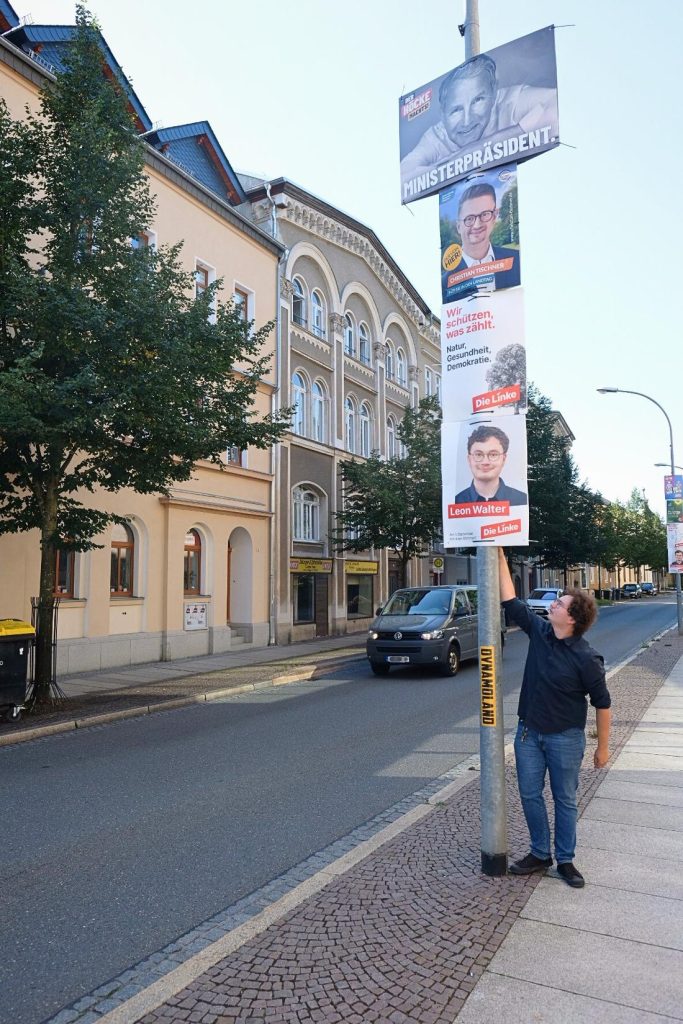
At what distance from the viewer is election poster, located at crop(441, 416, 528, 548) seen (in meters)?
4.41

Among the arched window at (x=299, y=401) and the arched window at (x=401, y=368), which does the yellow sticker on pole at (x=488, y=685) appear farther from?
the arched window at (x=401, y=368)

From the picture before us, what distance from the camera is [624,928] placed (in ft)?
12.2

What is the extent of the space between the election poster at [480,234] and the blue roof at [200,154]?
680 inches

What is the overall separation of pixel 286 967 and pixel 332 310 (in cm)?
2597

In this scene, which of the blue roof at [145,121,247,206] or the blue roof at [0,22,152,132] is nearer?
the blue roof at [0,22,152,132]

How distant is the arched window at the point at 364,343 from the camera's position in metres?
30.3

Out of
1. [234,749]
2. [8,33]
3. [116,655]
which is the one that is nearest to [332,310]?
[8,33]

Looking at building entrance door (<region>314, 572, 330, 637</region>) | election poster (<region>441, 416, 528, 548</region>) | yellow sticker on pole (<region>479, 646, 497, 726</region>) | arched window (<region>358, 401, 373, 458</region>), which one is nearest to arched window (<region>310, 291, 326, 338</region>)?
arched window (<region>358, 401, 373, 458</region>)

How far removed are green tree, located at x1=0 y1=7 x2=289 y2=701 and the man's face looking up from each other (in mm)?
6252

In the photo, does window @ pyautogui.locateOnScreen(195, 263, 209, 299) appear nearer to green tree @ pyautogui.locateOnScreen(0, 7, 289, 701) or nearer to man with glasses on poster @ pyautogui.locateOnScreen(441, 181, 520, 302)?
green tree @ pyautogui.locateOnScreen(0, 7, 289, 701)

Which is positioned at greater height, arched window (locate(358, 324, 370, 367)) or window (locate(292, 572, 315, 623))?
arched window (locate(358, 324, 370, 367))

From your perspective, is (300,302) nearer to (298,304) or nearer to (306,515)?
(298,304)

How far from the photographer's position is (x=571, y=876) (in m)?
4.30

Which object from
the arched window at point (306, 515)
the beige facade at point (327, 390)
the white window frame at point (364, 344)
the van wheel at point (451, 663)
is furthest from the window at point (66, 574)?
the white window frame at point (364, 344)
